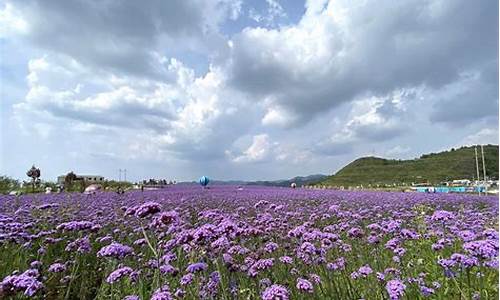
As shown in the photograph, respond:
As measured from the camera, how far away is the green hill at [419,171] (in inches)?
2285

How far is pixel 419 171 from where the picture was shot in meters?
65.7

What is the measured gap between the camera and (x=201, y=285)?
10.4ft

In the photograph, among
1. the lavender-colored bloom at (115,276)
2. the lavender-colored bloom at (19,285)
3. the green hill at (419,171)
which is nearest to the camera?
the lavender-colored bloom at (19,285)

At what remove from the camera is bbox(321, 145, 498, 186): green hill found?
58031mm

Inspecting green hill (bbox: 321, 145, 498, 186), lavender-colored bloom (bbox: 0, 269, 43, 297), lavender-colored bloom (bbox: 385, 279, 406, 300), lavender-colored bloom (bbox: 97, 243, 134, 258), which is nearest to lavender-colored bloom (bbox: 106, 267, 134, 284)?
lavender-colored bloom (bbox: 97, 243, 134, 258)

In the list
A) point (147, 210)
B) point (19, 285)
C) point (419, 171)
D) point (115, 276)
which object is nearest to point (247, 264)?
point (115, 276)

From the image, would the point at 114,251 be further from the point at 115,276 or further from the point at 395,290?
the point at 395,290

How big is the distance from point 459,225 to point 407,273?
2.08m

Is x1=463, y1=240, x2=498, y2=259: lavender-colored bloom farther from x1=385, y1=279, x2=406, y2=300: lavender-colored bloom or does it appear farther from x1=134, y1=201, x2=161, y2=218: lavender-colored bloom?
x1=134, y1=201, x2=161, y2=218: lavender-colored bloom

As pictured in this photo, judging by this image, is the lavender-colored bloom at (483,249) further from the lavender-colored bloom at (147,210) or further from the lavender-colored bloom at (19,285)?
the lavender-colored bloom at (19,285)

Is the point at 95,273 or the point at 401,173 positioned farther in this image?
the point at 401,173

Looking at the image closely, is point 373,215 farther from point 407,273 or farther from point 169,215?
point 169,215

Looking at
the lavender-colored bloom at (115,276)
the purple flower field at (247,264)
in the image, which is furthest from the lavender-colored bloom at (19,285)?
the lavender-colored bloom at (115,276)

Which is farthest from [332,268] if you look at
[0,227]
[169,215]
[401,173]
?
[401,173]
